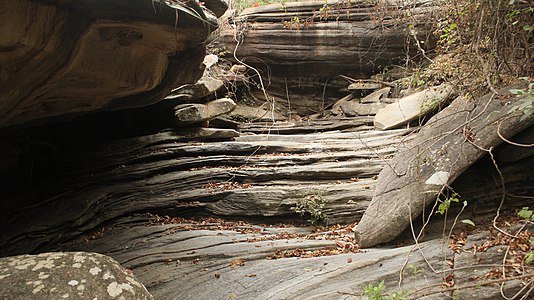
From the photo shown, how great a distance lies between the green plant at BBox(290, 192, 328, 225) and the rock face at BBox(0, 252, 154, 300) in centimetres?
300

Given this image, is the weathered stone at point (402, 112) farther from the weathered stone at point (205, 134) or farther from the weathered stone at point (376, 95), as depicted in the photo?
the weathered stone at point (205, 134)

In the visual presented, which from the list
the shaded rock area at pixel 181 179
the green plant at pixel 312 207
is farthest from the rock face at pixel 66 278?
the green plant at pixel 312 207

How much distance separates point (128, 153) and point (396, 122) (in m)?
5.06

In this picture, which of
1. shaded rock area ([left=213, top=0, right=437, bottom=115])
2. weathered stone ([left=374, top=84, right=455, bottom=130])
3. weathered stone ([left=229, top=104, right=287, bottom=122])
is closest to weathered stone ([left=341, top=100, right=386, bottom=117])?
shaded rock area ([left=213, top=0, right=437, bottom=115])

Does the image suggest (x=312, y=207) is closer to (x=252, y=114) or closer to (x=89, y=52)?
(x=89, y=52)

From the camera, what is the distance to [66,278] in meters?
3.43

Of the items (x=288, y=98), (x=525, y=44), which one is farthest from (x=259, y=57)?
(x=525, y=44)

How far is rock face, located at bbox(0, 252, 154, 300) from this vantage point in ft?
10.8

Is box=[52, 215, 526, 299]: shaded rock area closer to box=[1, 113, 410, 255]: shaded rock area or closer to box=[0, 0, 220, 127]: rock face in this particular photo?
box=[1, 113, 410, 255]: shaded rock area

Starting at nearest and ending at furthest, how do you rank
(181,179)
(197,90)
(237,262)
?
(237,262) → (181,179) → (197,90)

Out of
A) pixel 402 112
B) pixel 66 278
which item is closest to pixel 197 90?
pixel 402 112

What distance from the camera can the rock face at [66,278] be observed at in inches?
130

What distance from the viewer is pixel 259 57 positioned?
11320mm

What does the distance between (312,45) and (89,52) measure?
7509 mm
